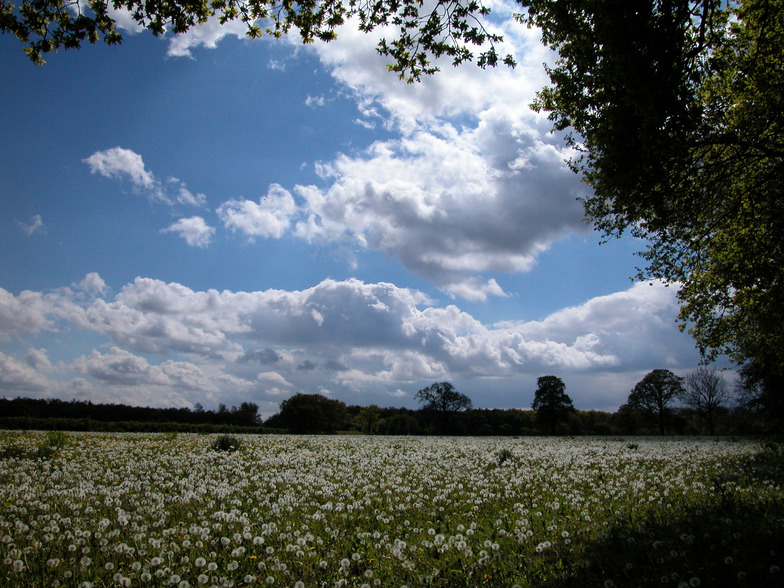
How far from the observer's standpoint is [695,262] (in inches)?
617

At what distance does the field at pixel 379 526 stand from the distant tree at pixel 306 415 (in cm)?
6609

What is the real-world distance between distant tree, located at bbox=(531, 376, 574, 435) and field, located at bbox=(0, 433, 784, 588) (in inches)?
2748

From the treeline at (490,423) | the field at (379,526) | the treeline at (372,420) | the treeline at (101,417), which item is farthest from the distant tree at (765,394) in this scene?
the treeline at (101,417)

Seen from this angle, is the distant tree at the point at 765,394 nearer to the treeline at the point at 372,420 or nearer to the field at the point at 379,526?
the treeline at the point at 372,420

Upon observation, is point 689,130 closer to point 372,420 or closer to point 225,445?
point 225,445

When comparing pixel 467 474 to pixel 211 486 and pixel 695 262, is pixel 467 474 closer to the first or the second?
pixel 211 486

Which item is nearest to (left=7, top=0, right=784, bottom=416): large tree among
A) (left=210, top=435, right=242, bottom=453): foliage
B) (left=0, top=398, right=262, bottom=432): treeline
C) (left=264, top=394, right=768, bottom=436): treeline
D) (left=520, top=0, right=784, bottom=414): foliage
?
(left=520, top=0, right=784, bottom=414): foliage

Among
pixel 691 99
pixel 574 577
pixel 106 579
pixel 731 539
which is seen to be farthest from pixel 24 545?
pixel 691 99

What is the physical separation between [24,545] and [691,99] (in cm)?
1648

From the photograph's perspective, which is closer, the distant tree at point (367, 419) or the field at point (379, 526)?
the field at point (379, 526)

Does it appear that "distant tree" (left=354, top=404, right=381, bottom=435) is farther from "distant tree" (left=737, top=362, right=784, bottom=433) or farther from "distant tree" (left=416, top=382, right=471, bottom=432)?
"distant tree" (left=737, top=362, right=784, bottom=433)

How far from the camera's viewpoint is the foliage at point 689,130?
1010cm

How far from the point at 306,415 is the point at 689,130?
75292mm

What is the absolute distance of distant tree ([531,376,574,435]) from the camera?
3103 inches
